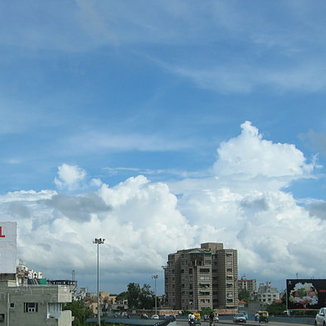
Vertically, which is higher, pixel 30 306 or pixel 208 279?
pixel 208 279

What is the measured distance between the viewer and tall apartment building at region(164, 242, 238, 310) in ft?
576

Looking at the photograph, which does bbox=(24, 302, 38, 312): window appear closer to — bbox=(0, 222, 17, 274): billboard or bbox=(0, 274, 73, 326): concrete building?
bbox=(0, 274, 73, 326): concrete building

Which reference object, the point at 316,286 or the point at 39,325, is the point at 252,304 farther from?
the point at 39,325

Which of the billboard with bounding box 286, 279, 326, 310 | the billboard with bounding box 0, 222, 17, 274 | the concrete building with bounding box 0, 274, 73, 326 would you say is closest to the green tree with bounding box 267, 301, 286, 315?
the billboard with bounding box 286, 279, 326, 310

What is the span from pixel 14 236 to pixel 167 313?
100m

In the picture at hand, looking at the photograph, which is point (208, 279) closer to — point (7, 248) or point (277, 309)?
point (277, 309)

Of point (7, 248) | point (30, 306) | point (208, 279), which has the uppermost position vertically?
point (7, 248)

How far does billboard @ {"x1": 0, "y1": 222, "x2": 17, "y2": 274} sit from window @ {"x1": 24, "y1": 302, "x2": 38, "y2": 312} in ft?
21.0

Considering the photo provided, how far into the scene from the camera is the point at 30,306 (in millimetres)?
60938

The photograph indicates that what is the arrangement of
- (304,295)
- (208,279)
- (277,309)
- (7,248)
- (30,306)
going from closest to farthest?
(30,306) < (7,248) < (304,295) < (277,309) < (208,279)

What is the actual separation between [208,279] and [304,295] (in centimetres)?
5996

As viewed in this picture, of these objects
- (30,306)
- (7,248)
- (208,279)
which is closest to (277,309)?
(208,279)

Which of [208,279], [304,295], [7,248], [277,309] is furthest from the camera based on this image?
[208,279]

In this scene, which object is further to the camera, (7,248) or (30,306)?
(7,248)
